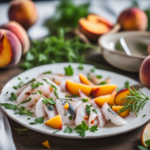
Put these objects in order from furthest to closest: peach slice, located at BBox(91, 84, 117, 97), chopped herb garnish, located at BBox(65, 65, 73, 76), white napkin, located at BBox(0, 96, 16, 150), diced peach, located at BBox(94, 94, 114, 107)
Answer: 1. chopped herb garnish, located at BBox(65, 65, 73, 76)
2. peach slice, located at BBox(91, 84, 117, 97)
3. diced peach, located at BBox(94, 94, 114, 107)
4. white napkin, located at BBox(0, 96, 16, 150)

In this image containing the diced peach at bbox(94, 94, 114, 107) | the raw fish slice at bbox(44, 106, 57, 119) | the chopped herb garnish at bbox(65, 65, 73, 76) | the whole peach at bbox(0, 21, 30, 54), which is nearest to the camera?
the raw fish slice at bbox(44, 106, 57, 119)

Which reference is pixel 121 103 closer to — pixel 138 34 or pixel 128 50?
pixel 128 50

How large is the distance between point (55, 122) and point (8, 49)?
762 mm

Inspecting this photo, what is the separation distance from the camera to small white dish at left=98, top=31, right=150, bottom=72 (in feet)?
5.06

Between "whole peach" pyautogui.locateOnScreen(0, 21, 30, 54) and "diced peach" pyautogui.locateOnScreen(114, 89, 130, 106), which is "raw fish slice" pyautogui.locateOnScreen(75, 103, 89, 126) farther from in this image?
"whole peach" pyautogui.locateOnScreen(0, 21, 30, 54)

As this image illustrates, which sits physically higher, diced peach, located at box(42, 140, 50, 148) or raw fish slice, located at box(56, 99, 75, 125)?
raw fish slice, located at box(56, 99, 75, 125)

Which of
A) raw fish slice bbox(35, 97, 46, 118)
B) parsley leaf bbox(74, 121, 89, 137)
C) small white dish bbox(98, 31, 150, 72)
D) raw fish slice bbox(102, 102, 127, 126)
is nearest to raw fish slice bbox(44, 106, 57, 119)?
raw fish slice bbox(35, 97, 46, 118)

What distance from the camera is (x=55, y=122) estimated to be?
0.98 metres

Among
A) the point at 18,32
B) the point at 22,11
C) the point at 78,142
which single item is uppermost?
the point at 22,11

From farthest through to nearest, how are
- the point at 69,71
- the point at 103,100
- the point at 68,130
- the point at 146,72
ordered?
the point at 69,71, the point at 146,72, the point at 103,100, the point at 68,130

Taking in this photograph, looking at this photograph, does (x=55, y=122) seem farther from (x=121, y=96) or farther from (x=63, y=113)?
(x=121, y=96)

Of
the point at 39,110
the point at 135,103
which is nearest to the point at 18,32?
the point at 39,110

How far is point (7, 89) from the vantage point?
128 centimetres

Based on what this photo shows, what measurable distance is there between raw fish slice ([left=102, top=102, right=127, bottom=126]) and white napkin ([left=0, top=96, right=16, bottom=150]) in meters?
0.46
